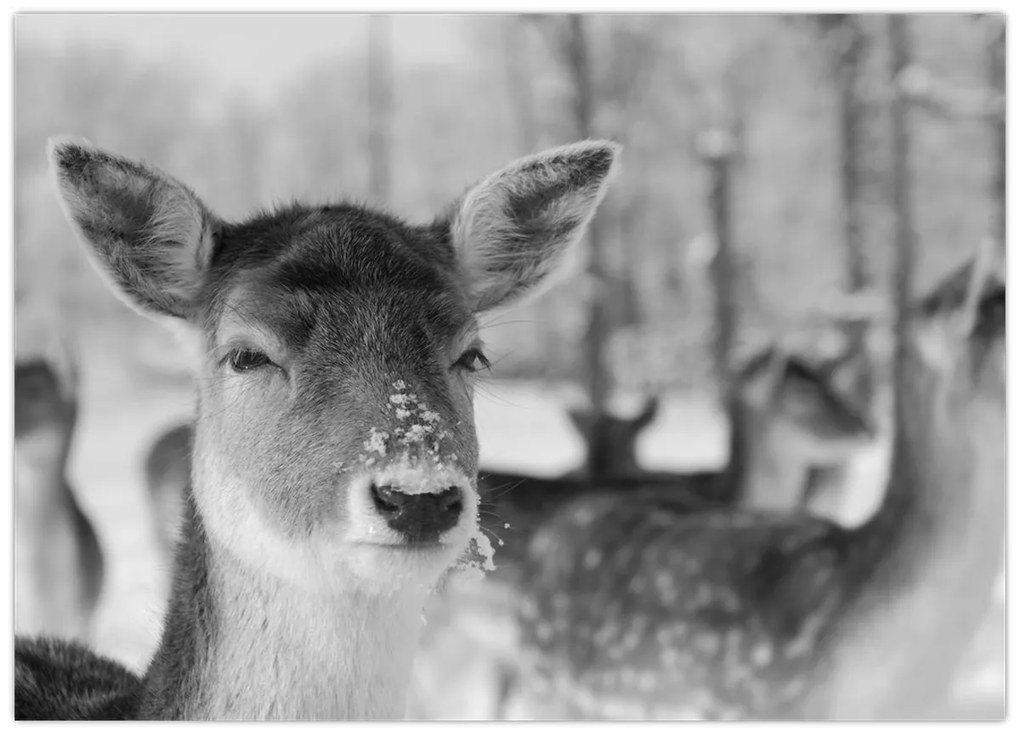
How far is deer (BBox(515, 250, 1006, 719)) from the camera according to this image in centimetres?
234

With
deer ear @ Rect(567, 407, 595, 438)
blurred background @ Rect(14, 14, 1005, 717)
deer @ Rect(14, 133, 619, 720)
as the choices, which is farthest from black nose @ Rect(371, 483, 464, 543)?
deer ear @ Rect(567, 407, 595, 438)

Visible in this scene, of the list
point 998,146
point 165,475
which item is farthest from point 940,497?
point 165,475

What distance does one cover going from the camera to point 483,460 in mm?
2623

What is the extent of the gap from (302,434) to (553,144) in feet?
5.64

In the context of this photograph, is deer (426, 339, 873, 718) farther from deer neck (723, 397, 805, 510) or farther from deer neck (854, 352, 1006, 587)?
deer neck (854, 352, 1006, 587)

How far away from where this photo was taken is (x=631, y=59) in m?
2.73

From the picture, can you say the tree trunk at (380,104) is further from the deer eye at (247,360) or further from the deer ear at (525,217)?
the deer eye at (247,360)

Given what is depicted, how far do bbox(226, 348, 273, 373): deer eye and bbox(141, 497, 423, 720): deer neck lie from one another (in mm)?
210

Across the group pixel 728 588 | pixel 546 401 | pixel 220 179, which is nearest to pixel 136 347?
pixel 220 179

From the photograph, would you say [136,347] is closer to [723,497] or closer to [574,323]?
[574,323]

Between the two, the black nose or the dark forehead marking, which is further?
the dark forehead marking
